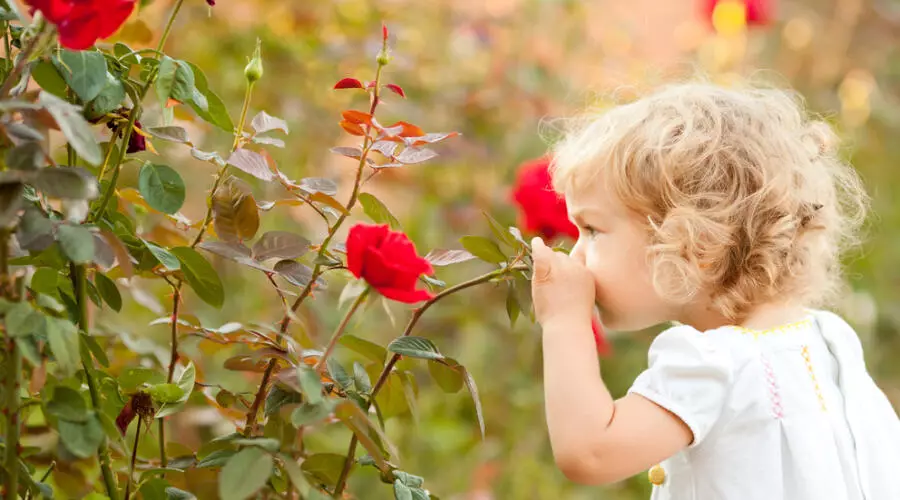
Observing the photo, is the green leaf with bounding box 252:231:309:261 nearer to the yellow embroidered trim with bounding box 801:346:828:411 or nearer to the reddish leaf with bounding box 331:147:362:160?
the reddish leaf with bounding box 331:147:362:160

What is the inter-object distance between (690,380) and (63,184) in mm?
608

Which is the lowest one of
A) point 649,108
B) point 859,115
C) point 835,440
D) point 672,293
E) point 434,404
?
point 434,404

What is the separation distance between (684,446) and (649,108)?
0.39 meters

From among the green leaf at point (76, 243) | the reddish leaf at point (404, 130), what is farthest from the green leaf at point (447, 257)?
the green leaf at point (76, 243)

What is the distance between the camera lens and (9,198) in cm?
71

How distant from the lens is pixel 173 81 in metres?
0.85

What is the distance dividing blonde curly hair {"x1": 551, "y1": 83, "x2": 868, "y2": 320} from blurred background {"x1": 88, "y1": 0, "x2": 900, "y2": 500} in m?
0.83

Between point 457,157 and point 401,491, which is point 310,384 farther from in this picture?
point 457,157

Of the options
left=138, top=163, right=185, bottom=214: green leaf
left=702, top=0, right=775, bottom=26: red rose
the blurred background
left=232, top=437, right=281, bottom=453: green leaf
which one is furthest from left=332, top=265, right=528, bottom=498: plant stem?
left=702, top=0, right=775, bottom=26: red rose

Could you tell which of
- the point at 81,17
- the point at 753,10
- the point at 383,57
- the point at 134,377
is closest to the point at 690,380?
the point at 383,57

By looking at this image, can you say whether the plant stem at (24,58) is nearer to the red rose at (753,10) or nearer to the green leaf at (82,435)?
the green leaf at (82,435)

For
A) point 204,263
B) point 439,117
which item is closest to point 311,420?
point 204,263

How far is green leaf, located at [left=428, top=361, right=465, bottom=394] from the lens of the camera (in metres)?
1.00

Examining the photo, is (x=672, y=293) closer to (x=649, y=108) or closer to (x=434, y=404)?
(x=649, y=108)
